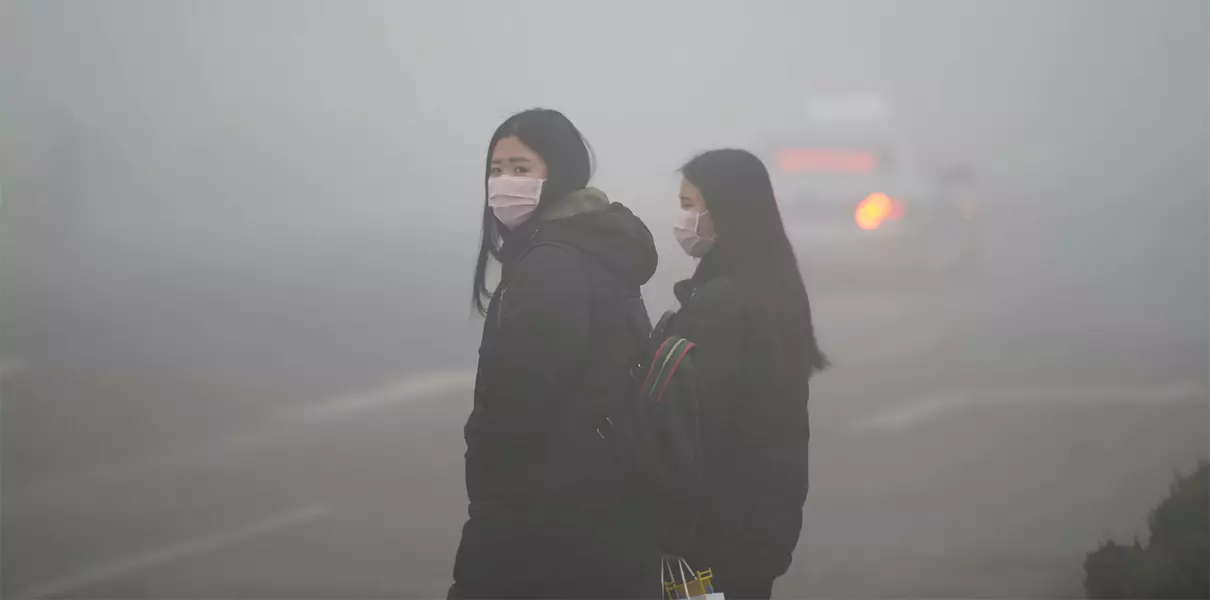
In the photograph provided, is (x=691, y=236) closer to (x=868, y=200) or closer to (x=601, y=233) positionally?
(x=601, y=233)

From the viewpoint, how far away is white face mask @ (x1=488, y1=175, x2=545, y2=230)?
215 cm

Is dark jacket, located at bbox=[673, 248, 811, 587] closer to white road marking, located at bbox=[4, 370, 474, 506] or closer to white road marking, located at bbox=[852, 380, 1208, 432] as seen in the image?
white road marking, located at bbox=[852, 380, 1208, 432]

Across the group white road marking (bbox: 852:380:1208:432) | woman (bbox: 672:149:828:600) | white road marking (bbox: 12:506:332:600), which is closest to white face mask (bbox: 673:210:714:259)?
woman (bbox: 672:149:828:600)

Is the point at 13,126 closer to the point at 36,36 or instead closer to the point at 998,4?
the point at 36,36

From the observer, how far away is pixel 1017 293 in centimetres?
242

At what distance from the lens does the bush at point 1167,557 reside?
2416 millimetres

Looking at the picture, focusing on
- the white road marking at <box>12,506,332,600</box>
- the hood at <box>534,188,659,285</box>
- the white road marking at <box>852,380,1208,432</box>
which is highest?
the hood at <box>534,188,659,285</box>

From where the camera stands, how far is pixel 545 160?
7.16ft

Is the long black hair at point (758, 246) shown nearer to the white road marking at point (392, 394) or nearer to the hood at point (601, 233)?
the hood at point (601, 233)

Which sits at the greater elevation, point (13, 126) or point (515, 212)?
point (13, 126)

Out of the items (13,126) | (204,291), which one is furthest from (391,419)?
(13,126)

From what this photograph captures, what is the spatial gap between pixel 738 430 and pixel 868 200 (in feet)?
2.48

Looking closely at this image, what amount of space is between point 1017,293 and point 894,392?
45 cm

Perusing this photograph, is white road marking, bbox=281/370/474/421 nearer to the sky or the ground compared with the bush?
nearer to the sky
